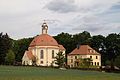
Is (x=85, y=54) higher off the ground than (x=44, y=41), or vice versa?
(x=44, y=41)

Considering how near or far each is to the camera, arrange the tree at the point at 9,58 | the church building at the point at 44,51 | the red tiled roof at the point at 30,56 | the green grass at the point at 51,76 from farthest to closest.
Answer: the church building at the point at 44,51
the red tiled roof at the point at 30,56
the tree at the point at 9,58
the green grass at the point at 51,76

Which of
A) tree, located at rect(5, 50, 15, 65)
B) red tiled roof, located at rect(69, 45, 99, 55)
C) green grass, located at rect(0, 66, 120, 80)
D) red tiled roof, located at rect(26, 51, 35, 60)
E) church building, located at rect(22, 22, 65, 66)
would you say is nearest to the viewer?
green grass, located at rect(0, 66, 120, 80)

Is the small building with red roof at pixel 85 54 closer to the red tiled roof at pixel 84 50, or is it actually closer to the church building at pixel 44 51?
the red tiled roof at pixel 84 50

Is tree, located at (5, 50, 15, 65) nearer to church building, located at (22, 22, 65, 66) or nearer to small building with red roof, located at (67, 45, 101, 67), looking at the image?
church building, located at (22, 22, 65, 66)

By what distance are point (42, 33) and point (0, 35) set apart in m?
16.8

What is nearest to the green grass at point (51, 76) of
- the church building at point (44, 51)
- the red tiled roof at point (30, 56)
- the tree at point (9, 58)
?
the tree at point (9, 58)

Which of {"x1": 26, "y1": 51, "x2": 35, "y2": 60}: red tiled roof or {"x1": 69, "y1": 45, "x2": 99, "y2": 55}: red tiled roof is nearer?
{"x1": 26, "y1": 51, "x2": 35, "y2": 60}: red tiled roof

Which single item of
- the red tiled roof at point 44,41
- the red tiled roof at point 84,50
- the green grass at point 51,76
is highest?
the red tiled roof at point 44,41

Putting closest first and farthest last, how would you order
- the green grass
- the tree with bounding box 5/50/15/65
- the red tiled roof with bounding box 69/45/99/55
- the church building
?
the green grass, the tree with bounding box 5/50/15/65, the red tiled roof with bounding box 69/45/99/55, the church building

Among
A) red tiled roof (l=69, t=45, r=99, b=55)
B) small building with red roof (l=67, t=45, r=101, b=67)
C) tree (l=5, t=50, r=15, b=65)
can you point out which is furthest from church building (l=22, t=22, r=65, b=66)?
tree (l=5, t=50, r=15, b=65)

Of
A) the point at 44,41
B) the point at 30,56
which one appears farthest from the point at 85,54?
the point at 30,56

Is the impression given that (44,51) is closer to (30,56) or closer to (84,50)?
(30,56)

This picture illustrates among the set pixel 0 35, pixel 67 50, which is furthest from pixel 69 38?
pixel 0 35

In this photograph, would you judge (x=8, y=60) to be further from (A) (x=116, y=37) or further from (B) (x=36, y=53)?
(A) (x=116, y=37)
